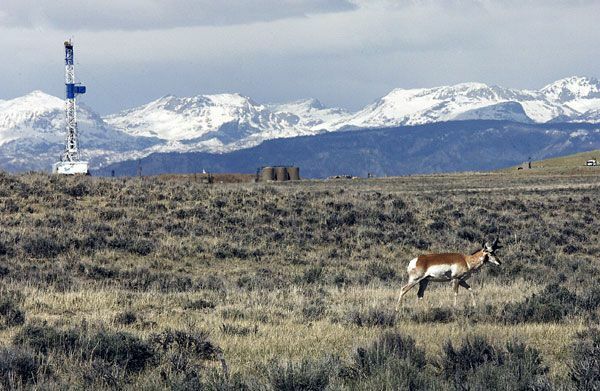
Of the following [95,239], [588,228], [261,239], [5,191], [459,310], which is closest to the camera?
[459,310]

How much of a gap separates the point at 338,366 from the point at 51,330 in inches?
166

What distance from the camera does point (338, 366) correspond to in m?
8.84

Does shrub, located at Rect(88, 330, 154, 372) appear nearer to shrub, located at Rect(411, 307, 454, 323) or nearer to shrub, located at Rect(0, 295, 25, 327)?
shrub, located at Rect(0, 295, 25, 327)

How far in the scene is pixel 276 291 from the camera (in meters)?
17.5

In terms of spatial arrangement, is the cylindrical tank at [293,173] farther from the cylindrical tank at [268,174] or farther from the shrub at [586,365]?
the shrub at [586,365]

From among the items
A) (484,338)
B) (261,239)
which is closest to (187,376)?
(484,338)

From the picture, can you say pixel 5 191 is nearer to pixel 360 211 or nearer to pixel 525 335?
pixel 360 211

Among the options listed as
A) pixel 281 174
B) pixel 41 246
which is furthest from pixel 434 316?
pixel 281 174

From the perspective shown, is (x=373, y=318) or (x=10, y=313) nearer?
(x=10, y=313)

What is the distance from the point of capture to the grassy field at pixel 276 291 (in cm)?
902

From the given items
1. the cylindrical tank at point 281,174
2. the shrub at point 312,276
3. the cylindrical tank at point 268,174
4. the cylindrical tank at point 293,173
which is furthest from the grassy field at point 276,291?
the cylindrical tank at point 293,173

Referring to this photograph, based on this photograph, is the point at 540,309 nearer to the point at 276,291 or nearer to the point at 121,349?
the point at 276,291

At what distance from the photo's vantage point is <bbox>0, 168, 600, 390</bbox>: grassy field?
355 inches

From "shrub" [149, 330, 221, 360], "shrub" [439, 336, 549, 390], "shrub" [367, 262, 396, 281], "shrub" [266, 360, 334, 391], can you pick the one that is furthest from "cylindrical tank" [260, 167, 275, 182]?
"shrub" [266, 360, 334, 391]
